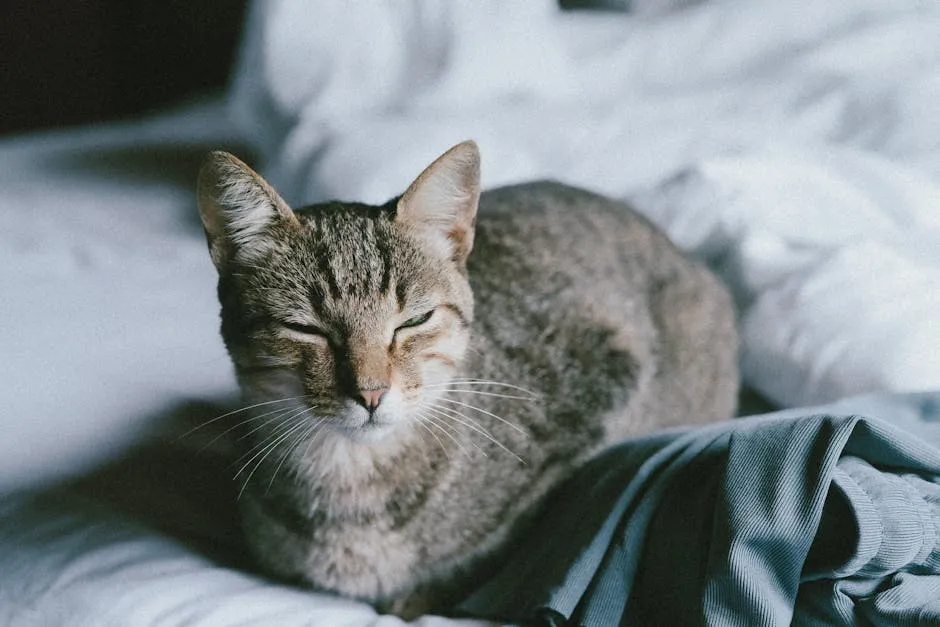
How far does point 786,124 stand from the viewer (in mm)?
1643

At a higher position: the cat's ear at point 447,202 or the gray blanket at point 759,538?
the cat's ear at point 447,202

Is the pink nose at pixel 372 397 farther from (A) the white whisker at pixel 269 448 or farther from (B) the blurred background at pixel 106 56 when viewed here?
(B) the blurred background at pixel 106 56

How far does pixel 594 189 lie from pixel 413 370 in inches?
32.7

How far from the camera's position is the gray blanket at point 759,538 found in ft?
2.40

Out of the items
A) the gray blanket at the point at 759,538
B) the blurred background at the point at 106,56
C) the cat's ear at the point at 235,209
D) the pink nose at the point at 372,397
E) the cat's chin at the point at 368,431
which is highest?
the blurred background at the point at 106,56

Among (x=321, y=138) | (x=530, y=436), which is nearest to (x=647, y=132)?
(x=321, y=138)

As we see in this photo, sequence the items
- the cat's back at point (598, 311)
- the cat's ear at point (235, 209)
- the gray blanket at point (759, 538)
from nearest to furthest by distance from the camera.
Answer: the gray blanket at point (759, 538), the cat's ear at point (235, 209), the cat's back at point (598, 311)

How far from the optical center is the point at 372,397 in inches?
33.4

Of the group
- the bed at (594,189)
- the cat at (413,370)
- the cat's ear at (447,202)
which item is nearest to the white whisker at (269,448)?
the cat at (413,370)

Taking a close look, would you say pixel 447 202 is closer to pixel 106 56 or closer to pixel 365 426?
pixel 365 426

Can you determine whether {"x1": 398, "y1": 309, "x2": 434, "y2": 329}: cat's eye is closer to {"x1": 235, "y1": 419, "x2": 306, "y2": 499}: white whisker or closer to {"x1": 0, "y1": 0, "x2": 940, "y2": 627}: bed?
{"x1": 235, "y1": 419, "x2": 306, "y2": 499}: white whisker

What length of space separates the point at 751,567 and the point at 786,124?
3.71ft

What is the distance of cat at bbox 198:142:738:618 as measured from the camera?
88 centimetres

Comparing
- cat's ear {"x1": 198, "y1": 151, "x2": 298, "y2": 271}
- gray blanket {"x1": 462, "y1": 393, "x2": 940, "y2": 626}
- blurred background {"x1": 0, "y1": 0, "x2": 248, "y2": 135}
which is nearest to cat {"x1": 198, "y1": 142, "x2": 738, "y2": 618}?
cat's ear {"x1": 198, "y1": 151, "x2": 298, "y2": 271}
